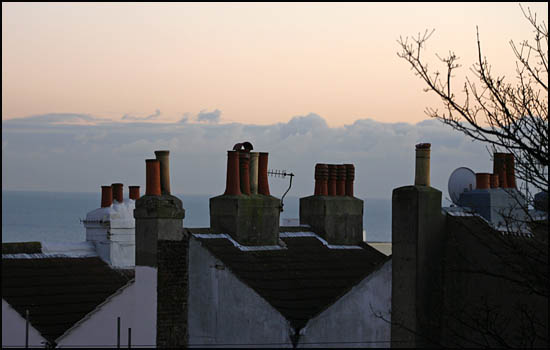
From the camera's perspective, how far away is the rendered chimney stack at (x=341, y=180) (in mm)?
28094

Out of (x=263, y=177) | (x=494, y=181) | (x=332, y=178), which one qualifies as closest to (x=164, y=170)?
(x=263, y=177)

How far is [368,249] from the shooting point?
89.3ft

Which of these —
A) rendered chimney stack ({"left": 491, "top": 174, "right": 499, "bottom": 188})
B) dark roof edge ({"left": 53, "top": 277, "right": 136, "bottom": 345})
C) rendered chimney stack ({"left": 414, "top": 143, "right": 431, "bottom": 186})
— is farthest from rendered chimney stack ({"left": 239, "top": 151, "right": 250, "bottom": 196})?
rendered chimney stack ({"left": 491, "top": 174, "right": 499, "bottom": 188})

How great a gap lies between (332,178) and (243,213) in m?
4.22

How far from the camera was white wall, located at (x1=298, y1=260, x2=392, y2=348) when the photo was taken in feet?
68.9

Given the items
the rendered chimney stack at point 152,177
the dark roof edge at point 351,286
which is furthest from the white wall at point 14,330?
the dark roof edge at point 351,286

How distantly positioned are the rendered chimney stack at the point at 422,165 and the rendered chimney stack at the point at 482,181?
28.6ft

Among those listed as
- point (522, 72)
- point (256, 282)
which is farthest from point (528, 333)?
point (256, 282)

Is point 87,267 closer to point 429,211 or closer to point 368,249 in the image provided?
point 368,249

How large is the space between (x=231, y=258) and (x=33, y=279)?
17.8 feet

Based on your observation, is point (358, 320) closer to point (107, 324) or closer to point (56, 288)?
point (107, 324)

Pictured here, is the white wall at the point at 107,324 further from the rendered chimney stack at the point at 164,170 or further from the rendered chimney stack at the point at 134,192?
the rendered chimney stack at the point at 134,192

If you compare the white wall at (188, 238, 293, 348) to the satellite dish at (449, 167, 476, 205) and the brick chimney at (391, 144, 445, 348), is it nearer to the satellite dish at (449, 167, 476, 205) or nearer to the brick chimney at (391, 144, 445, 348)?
the brick chimney at (391, 144, 445, 348)

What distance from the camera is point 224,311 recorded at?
21.1 meters
